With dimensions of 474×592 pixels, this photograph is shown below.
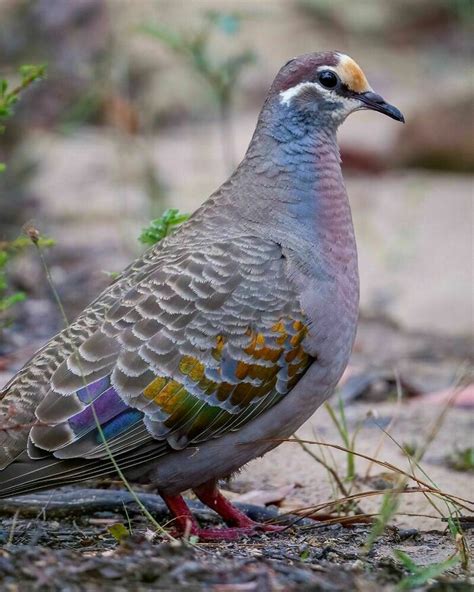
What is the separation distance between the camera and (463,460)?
568cm

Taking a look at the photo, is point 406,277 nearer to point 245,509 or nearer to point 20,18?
point 245,509

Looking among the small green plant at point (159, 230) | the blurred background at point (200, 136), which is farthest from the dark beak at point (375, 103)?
the blurred background at point (200, 136)

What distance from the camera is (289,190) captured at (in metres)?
4.77

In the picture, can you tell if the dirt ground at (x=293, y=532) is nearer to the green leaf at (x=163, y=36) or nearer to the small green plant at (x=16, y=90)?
the small green plant at (x=16, y=90)

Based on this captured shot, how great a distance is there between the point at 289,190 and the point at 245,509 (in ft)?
4.28

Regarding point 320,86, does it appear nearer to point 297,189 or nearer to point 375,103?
point 375,103

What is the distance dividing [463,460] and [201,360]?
1.89 meters

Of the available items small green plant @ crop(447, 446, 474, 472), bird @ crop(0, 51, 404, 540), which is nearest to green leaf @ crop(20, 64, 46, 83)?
bird @ crop(0, 51, 404, 540)

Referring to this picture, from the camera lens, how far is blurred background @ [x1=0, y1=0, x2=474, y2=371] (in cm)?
876

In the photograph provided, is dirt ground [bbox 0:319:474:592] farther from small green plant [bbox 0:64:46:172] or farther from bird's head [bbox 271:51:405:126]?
small green plant [bbox 0:64:46:172]

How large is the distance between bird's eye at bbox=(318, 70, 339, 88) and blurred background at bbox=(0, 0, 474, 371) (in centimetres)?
145

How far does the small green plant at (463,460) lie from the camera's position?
564 cm

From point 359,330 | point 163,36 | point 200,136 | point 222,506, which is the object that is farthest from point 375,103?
point 200,136

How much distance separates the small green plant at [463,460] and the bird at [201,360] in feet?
4.46
